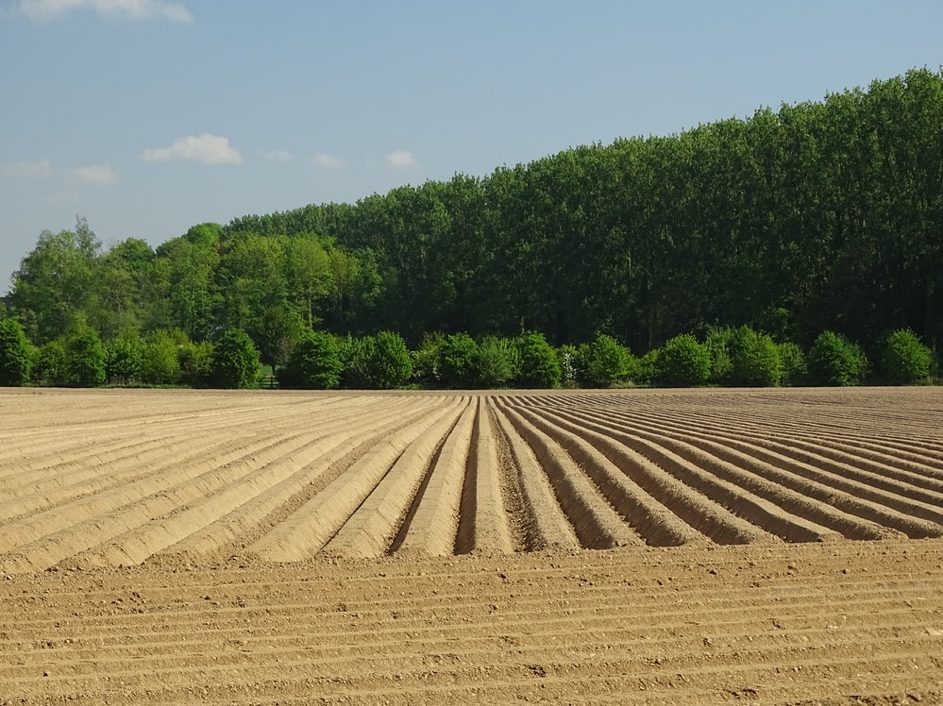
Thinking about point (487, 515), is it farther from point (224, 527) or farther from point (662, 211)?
point (662, 211)

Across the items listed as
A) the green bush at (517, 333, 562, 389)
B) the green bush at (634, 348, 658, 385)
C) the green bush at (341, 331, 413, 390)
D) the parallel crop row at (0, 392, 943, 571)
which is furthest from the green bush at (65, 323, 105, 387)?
the parallel crop row at (0, 392, 943, 571)

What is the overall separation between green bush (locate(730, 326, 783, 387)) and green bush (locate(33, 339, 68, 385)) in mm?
38708

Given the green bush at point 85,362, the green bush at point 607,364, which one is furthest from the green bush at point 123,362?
the green bush at point 607,364

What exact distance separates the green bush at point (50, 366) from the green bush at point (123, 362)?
98.0 inches

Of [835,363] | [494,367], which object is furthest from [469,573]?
[835,363]

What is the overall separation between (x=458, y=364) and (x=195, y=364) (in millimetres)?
15976

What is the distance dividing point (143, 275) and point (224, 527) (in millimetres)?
85883

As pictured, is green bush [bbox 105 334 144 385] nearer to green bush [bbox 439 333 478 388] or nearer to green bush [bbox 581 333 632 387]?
green bush [bbox 439 333 478 388]

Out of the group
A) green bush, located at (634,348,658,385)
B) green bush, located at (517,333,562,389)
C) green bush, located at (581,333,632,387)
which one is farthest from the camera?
green bush, located at (634,348,658,385)

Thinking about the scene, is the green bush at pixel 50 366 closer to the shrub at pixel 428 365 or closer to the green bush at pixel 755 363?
the shrub at pixel 428 365

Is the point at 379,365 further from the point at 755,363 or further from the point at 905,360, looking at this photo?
the point at 905,360

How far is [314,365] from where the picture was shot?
5512cm

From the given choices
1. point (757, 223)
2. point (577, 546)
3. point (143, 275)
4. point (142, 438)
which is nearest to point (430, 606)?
point (577, 546)

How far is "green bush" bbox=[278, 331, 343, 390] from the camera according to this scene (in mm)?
55000
